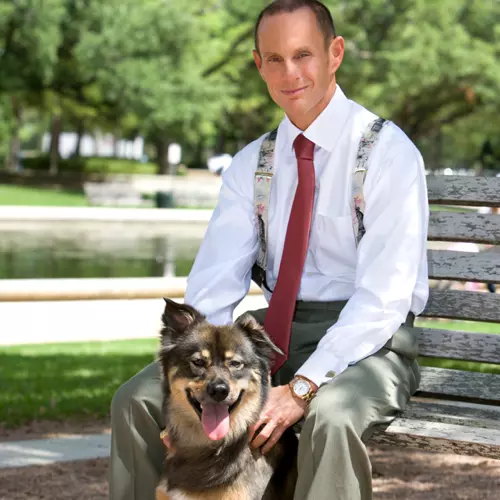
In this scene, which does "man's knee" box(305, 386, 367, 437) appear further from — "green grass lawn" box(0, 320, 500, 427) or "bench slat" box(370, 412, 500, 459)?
"green grass lawn" box(0, 320, 500, 427)

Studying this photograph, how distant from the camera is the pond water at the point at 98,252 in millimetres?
16969

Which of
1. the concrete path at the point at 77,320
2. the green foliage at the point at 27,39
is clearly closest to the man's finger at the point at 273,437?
the concrete path at the point at 77,320

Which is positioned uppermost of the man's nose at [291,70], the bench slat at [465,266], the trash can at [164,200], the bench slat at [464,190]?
the man's nose at [291,70]

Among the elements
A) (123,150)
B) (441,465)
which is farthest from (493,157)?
(441,465)

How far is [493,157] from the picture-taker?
3194 inches

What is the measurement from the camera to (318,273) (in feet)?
13.1

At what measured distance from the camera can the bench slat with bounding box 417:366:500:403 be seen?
4.34 meters

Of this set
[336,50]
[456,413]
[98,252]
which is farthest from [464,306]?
[98,252]

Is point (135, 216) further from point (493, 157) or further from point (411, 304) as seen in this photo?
point (493, 157)

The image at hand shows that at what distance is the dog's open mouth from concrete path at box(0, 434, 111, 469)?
2197 millimetres

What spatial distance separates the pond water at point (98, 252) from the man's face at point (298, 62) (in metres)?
12.4

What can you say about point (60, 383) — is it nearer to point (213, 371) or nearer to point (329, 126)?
point (329, 126)

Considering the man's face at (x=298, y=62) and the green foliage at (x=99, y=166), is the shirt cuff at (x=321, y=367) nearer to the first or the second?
the man's face at (x=298, y=62)

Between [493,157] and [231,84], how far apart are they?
133 ft
